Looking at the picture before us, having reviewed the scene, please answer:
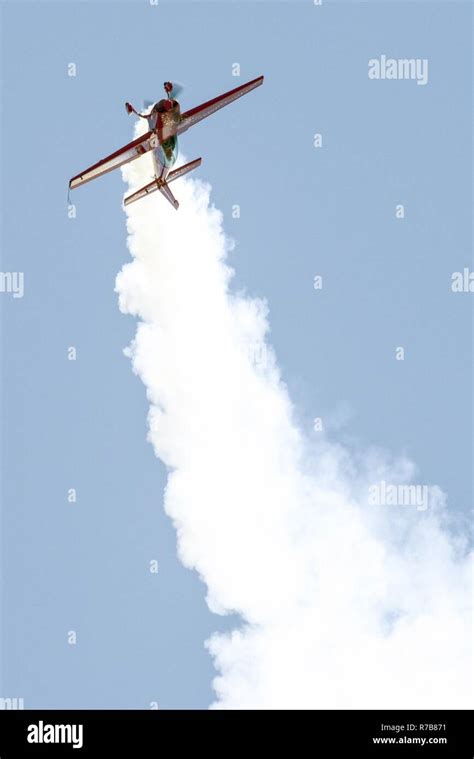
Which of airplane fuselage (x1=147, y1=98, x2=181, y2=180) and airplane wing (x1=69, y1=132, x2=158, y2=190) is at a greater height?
airplane fuselage (x1=147, y1=98, x2=181, y2=180)

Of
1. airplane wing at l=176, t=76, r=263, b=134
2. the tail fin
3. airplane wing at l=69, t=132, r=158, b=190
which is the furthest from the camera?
the tail fin

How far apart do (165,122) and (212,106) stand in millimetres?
2693

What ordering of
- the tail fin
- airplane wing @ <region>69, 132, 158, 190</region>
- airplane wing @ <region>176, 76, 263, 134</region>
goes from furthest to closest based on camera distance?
1. the tail fin
2. airplane wing @ <region>176, 76, 263, 134</region>
3. airplane wing @ <region>69, 132, 158, 190</region>

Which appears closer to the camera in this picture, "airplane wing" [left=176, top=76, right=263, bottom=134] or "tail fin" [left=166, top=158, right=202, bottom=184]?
"airplane wing" [left=176, top=76, right=263, bottom=134]

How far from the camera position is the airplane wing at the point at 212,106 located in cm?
6544

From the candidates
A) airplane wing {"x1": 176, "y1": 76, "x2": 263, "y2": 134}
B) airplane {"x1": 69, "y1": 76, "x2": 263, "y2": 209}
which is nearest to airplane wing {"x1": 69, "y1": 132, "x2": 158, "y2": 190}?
airplane {"x1": 69, "y1": 76, "x2": 263, "y2": 209}

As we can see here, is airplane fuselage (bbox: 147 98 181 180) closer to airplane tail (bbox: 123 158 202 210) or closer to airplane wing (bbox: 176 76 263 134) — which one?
airplane wing (bbox: 176 76 263 134)

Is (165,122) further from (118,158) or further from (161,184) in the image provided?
(161,184)

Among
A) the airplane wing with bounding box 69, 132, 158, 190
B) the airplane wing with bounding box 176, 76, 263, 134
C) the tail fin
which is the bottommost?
the airplane wing with bounding box 69, 132, 158, 190

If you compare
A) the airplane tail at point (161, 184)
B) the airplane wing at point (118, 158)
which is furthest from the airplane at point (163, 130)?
the airplane tail at point (161, 184)

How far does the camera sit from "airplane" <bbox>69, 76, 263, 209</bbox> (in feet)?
211

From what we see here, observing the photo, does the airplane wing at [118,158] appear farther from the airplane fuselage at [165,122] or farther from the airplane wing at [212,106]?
the airplane wing at [212,106]
